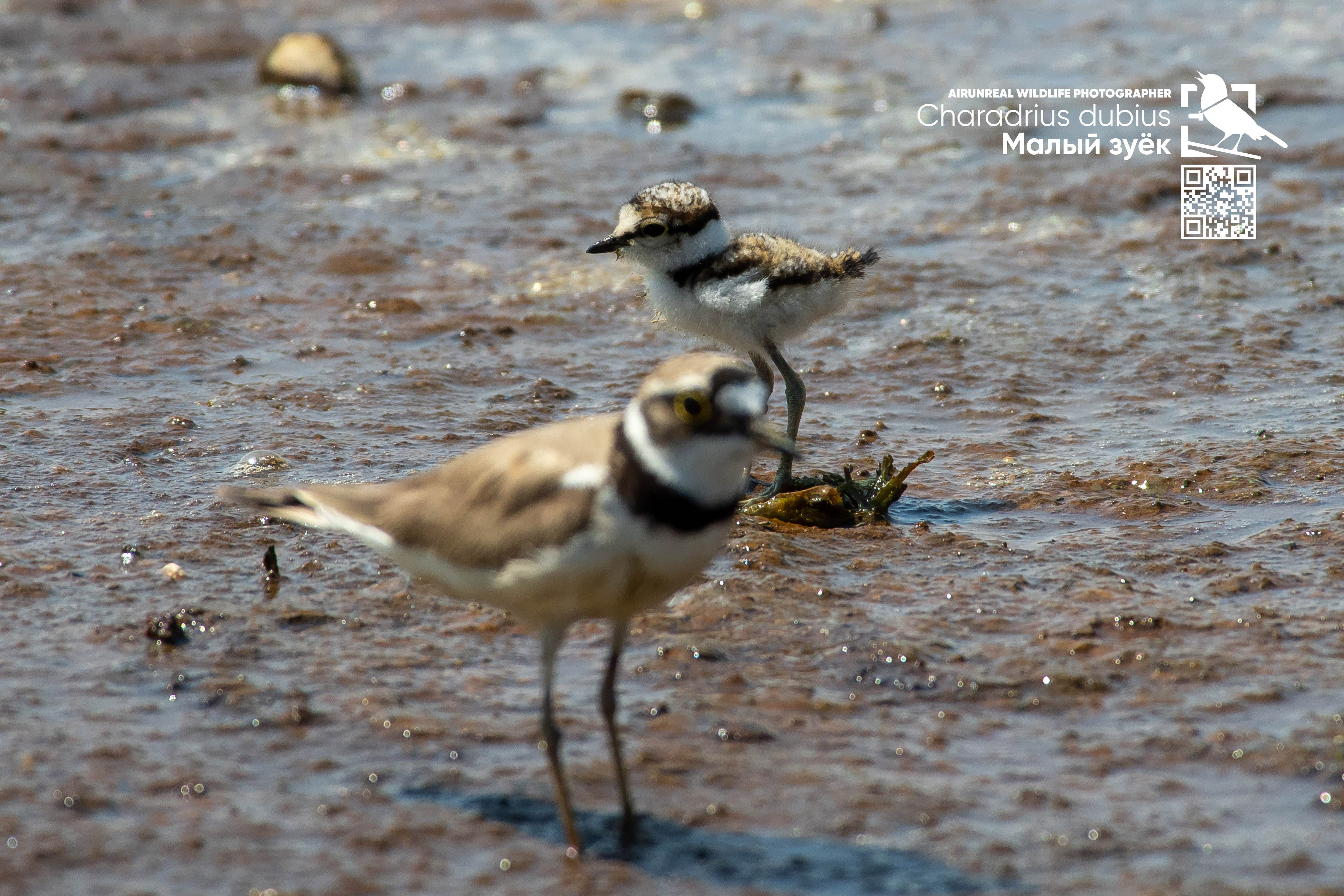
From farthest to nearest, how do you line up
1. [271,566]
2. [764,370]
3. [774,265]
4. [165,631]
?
1. [764,370]
2. [774,265]
3. [271,566]
4. [165,631]

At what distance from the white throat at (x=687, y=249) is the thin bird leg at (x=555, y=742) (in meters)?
2.59

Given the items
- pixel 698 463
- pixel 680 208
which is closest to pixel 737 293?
pixel 680 208

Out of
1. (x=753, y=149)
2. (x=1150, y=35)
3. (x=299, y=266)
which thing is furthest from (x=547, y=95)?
(x=1150, y=35)

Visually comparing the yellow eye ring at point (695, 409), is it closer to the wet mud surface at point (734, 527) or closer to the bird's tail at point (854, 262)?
the wet mud surface at point (734, 527)

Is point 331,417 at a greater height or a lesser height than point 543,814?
greater

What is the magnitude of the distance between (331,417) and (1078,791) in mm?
3930

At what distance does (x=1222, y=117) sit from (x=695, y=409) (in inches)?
325

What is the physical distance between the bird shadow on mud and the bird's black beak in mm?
2842

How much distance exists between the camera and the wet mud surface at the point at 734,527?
385 cm

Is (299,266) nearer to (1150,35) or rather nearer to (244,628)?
(244,628)

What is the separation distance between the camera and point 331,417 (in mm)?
6699

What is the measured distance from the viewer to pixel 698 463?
3.66 meters

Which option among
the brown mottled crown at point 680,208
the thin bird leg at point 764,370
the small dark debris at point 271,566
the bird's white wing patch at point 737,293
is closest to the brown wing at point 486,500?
the small dark debris at point 271,566

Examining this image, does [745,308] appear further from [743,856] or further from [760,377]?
[743,856]
